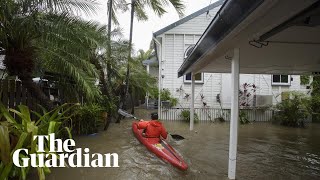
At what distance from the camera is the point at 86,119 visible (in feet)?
34.2

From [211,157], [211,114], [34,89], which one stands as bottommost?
[211,157]

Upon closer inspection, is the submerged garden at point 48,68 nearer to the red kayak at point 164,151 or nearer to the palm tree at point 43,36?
the palm tree at point 43,36

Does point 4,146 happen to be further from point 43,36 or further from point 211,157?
point 211,157

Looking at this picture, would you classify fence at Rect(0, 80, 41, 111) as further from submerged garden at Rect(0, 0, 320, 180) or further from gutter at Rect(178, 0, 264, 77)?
gutter at Rect(178, 0, 264, 77)

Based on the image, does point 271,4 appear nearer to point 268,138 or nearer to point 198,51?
point 198,51

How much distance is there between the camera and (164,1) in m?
13.1

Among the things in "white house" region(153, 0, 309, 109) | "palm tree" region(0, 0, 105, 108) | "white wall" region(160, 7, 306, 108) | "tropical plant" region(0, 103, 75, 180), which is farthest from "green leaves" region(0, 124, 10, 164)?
"white wall" region(160, 7, 306, 108)

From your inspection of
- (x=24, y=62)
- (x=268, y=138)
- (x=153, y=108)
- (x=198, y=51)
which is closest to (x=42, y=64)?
(x=24, y=62)

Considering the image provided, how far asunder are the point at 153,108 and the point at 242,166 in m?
15.3

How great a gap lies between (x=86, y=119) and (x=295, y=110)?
414 inches

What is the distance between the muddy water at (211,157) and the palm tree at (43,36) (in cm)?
219

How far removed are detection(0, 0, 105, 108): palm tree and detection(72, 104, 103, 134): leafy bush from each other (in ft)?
7.71

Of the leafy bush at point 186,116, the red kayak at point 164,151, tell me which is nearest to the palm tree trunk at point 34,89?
the red kayak at point 164,151

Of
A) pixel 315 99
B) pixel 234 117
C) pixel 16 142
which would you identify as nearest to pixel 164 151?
pixel 234 117
